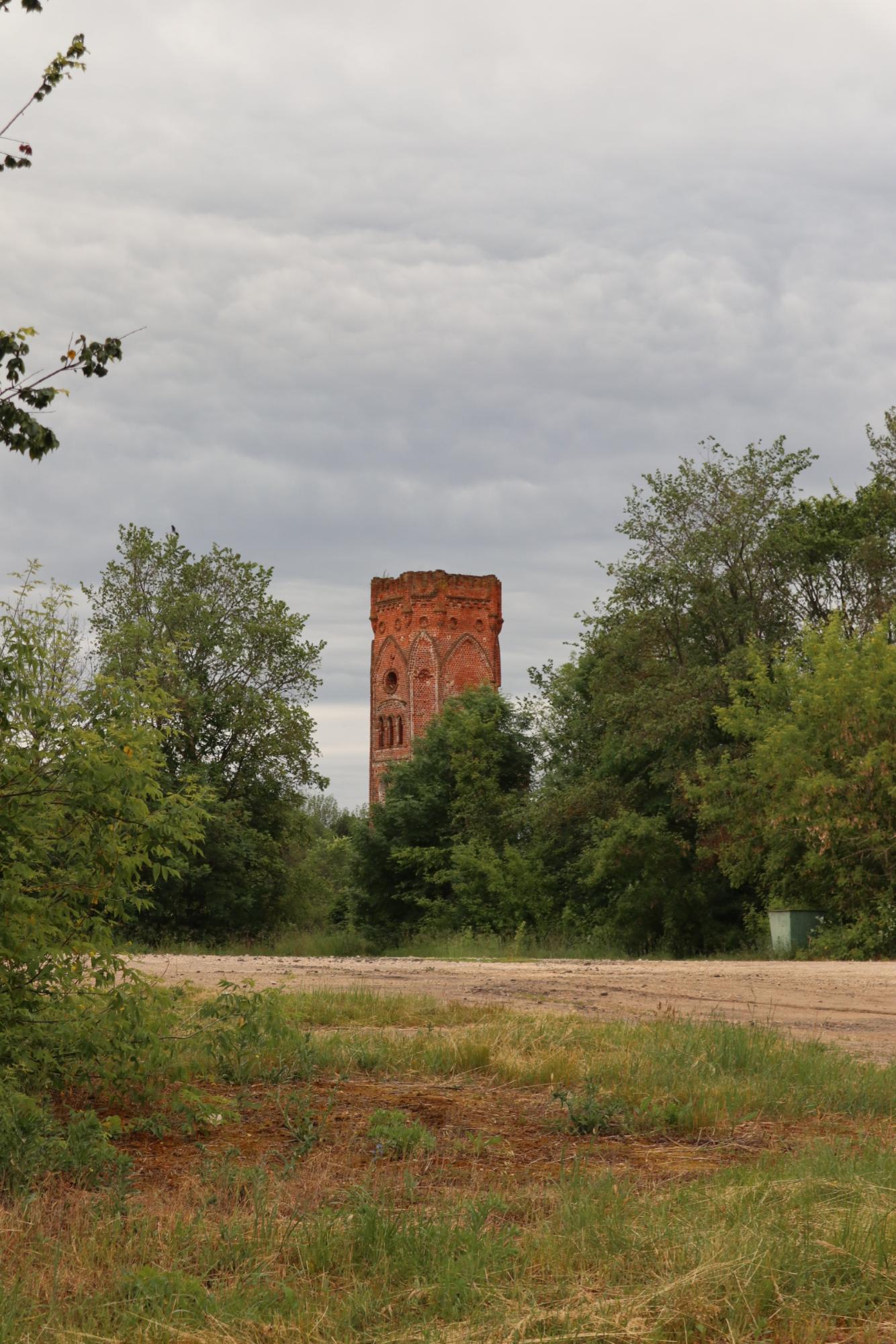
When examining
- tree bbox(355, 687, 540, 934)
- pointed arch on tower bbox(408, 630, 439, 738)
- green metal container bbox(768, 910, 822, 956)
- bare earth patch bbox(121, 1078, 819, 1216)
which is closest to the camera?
bare earth patch bbox(121, 1078, 819, 1216)

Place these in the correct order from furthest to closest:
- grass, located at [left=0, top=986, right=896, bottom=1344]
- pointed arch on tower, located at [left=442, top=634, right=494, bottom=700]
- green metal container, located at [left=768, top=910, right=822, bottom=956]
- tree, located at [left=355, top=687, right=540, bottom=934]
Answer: pointed arch on tower, located at [left=442, top=634, right=494, bottom=700] → tree, located at [left=355, top=687, right=540, bottom=934] → green metal container, located at [left=768, top=910, right=822, bottom=956] → grass, located at [left=0, top=986, right=896, bottom=1344]

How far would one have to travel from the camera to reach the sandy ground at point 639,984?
11.8 m

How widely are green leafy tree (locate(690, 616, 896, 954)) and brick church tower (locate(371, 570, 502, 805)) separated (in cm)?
4002

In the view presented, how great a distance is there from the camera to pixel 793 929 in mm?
26562

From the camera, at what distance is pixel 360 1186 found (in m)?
5.25

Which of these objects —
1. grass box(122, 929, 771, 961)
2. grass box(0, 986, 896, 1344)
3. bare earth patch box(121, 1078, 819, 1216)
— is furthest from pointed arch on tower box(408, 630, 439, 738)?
bare earth patch box(121, 1078, 819, 1216)

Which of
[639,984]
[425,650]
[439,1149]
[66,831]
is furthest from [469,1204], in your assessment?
[425,650]

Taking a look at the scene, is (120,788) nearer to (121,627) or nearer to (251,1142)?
(251,1142)

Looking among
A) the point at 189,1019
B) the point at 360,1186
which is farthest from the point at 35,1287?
the point at 189,1019

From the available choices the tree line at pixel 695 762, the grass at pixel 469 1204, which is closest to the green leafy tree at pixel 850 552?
the tree line at pixel 695 762

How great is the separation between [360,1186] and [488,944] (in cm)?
2425

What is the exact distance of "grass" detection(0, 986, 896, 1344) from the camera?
155 inches

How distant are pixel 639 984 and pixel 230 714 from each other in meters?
26.2

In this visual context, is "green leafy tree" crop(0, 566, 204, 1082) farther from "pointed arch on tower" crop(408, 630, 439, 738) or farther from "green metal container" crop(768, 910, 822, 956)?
"pointed arch on tower" crop(408, 630, 439, 738)
